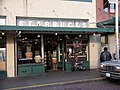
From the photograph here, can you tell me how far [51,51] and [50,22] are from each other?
227 cm

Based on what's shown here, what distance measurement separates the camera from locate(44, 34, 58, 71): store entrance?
17.5 meters

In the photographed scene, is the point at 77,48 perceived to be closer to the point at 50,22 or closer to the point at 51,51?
the point at 51,51

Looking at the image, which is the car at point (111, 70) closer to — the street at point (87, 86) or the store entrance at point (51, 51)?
the street at point (87, 86)

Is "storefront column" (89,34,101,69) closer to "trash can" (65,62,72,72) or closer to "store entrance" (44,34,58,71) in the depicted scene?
"trash can" (65,62,72,72)

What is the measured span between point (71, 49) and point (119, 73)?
6284mm

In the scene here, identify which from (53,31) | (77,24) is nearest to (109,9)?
(77,24)

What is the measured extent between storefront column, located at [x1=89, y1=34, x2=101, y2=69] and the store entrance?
2.59 metres

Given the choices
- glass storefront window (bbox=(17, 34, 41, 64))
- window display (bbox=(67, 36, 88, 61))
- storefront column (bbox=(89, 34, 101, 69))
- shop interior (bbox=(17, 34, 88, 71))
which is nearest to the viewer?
glass storefront window (bbox=(17, 34, 41, 64))

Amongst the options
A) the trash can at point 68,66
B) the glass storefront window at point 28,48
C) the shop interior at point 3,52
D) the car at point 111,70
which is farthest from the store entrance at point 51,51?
the car at point 111,70

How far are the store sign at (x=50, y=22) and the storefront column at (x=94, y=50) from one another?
4.16ft

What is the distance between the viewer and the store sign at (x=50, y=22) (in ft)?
52.7

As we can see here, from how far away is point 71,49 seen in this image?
17.5m

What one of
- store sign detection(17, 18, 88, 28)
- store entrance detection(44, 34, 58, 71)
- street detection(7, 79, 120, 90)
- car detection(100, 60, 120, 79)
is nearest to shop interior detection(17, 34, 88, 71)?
store entrance detection(44, 34, 58, 71)

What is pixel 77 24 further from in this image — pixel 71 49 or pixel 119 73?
pixel 119 73
